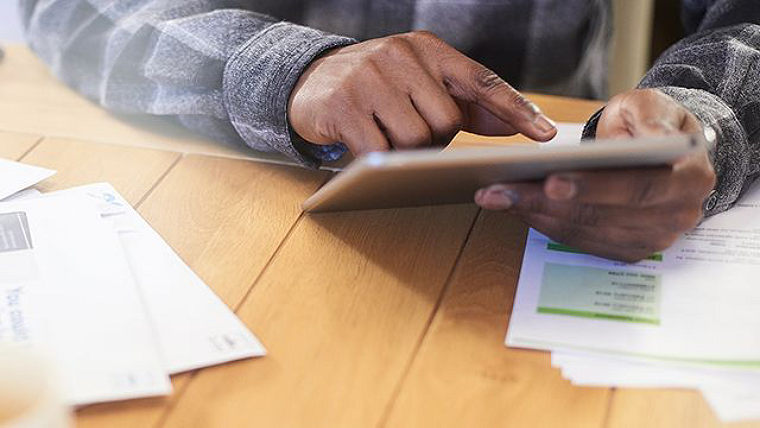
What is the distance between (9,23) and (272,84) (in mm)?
825

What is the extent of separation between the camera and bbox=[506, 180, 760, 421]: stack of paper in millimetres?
772

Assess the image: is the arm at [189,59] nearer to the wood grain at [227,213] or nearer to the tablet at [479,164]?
the wood grain at [227,213]

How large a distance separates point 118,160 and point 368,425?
18.7 inches

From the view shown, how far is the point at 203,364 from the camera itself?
766 millimetres

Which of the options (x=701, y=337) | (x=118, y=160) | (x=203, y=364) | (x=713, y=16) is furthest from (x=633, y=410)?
(x=713, y=16)

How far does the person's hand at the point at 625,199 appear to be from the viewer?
32.5 inches

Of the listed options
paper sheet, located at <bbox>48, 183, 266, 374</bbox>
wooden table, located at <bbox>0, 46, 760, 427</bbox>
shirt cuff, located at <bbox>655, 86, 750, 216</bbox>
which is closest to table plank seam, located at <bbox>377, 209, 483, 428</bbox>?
wooden table, located at <bbox>0, 46, 760, 427</bbox>

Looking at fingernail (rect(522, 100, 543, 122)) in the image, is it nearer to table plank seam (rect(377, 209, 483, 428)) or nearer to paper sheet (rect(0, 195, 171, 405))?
table plank seam (rect(377, 209, 483, 428))

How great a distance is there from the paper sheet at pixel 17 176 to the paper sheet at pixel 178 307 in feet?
0.31

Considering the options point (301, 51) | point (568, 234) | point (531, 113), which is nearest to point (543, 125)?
point (531, 113)

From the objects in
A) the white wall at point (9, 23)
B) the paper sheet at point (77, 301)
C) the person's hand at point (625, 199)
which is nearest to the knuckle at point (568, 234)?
the person's hand at point (625, 199)

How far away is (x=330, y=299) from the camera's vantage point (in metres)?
0.85

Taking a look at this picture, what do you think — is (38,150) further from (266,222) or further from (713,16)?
(713,16)

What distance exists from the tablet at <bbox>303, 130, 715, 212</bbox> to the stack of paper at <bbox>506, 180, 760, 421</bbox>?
0.10 m
